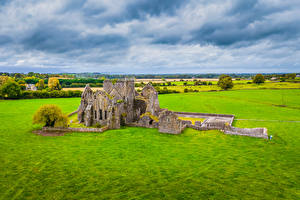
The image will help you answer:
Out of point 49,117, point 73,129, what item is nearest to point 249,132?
point 73,129

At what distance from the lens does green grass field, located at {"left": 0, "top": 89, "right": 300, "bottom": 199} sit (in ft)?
48.4

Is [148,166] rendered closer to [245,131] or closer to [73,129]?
[73,129]

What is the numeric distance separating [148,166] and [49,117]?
64.1 ft

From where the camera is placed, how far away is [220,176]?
17.0m

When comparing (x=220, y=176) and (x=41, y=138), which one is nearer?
(x=220, y=176)

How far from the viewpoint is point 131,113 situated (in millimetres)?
36281

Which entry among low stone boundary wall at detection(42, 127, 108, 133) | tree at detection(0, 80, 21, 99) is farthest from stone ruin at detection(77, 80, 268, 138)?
tree at detection(0, 80, 21, 99)

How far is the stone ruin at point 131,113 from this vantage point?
29158mm

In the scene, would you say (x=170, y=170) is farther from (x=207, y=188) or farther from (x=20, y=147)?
(x=20, y=147)

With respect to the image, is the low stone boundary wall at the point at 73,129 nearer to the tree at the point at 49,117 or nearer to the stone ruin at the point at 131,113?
the tree at the point at 49,117

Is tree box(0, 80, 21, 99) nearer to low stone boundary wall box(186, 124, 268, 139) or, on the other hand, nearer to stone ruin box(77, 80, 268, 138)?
stone ruin box(77, 80, 268, 138)

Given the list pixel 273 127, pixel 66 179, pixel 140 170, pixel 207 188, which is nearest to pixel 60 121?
pixel 66 179

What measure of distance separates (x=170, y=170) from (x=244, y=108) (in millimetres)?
41433

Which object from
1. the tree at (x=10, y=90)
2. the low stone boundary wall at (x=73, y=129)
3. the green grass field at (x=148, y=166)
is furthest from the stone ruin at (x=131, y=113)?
the tree at (x=10, y=90)
